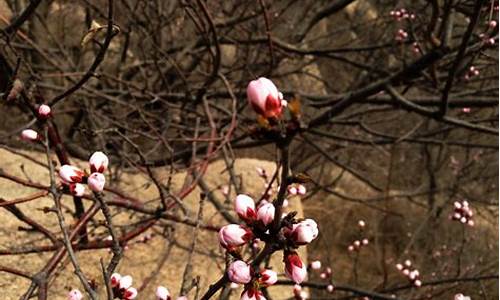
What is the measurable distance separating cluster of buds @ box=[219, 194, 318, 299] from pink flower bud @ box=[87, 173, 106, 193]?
257 mm

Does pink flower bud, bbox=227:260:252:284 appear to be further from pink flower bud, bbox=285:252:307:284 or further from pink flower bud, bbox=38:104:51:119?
pink flower bud, bbox=38:104:51:119

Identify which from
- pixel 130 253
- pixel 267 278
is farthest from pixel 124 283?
pixel 130 253

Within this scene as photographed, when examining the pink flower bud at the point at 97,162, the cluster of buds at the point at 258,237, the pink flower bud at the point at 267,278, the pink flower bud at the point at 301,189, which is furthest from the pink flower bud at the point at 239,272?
the pink flower bud at the point at 301,189

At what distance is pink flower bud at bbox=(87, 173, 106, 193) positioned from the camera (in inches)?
34.1

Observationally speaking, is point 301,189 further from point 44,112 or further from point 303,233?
point 303,233

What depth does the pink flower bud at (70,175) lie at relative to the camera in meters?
0.93

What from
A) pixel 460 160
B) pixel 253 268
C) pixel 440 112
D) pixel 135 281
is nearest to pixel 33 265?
pixel 135 281

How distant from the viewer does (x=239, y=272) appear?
703mm

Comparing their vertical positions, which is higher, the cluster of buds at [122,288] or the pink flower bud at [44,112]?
the pink flower bud at [44,112]

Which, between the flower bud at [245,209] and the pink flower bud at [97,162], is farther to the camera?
the pink flower bud at [97,162]

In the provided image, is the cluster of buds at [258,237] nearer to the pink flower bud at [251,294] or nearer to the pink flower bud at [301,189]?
the pink flower bud at [251,294]

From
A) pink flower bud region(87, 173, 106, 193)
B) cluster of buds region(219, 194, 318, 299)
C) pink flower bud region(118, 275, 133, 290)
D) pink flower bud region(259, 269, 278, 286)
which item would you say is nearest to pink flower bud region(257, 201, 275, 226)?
cluster of buds region(219, 194, 318, 299)

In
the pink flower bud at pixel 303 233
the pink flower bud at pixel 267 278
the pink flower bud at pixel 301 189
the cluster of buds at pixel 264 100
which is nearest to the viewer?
the cluster of buds at pixel 264 100

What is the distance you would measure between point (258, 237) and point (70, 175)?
0.40m
